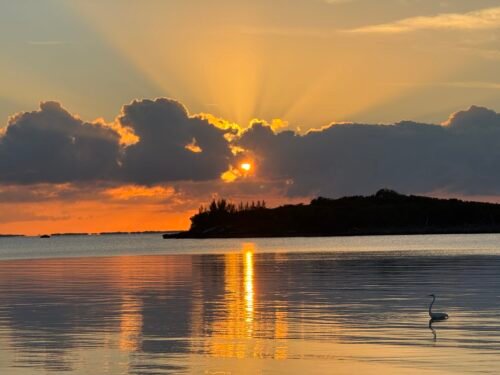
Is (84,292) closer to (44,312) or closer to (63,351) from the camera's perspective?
(44,312)

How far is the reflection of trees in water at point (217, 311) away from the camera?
31484 mm

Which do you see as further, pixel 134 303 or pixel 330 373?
pixel 134 303

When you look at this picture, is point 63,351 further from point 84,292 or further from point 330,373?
point 84,292

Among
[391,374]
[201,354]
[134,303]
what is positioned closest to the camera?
[391,374]

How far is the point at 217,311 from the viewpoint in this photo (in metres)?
42.9

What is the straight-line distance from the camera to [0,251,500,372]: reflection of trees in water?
31.5 meters

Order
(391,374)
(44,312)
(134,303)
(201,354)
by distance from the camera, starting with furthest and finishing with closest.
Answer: (134,303)
(44,312)
(201,354)
(391,374)

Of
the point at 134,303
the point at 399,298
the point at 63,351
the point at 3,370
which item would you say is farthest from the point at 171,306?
the point at 3,370

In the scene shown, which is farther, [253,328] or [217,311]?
[217,311]

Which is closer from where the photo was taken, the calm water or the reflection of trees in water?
the calm water

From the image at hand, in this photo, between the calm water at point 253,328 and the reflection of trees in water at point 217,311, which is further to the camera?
the reflection of trees in water at point 217,311

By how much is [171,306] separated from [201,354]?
53.1ft

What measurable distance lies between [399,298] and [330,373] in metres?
22.7

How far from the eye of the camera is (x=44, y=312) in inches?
1719
